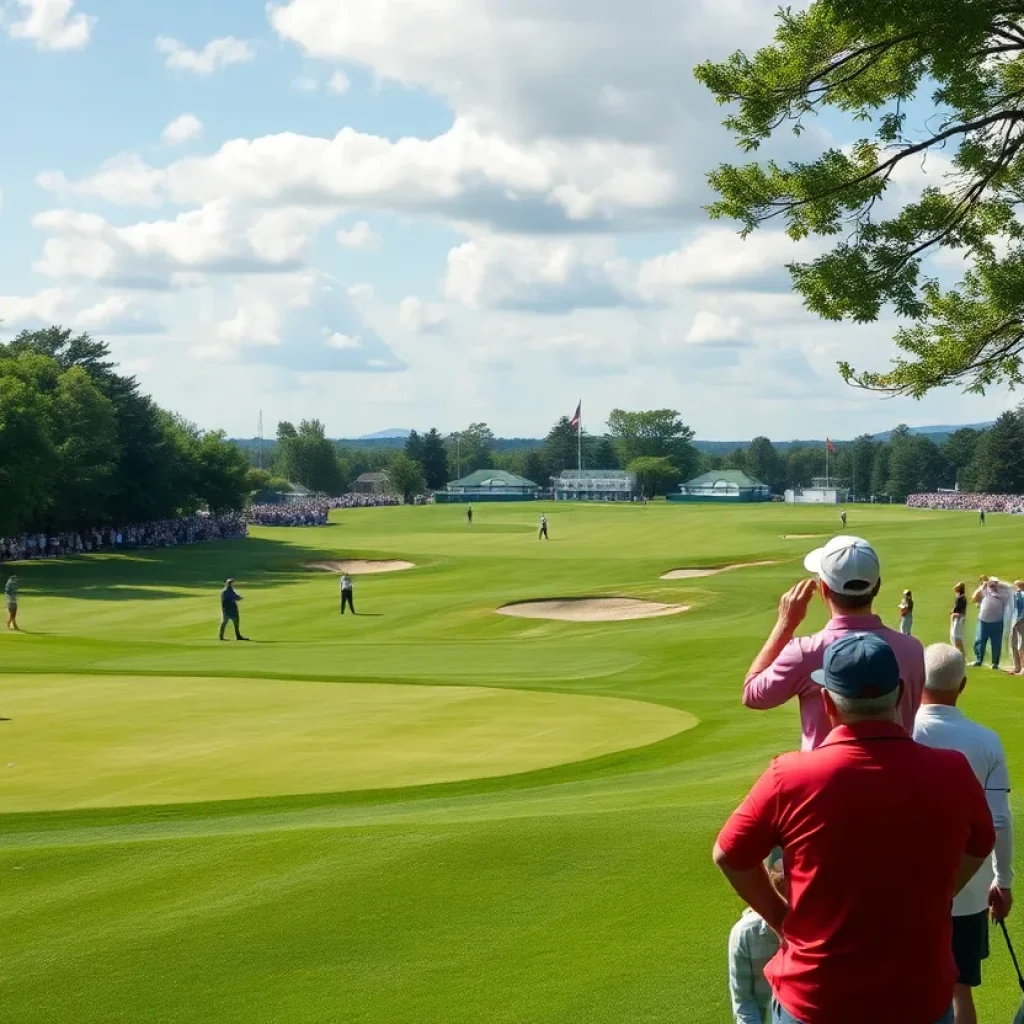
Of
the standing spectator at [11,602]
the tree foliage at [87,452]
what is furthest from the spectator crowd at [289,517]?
the standing spectator at [11,602]

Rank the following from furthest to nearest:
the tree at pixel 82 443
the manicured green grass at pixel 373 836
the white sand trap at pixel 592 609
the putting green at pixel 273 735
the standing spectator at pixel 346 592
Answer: the tree at pixel 82 443 < the standing spectator at pixel 346 592 < the white sand trap at pixel 592 609 < the putting green at pixel 273 735 < the manicured green grass at pixel 373 836

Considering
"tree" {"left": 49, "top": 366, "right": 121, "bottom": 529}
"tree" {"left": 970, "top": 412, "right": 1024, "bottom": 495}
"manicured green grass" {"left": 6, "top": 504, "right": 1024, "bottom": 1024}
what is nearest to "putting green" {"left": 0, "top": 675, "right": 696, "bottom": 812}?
"manicured green grass" {"left": 6, "top": 504, "right": 1024, "bottom": 1024}

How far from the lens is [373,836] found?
10.5 m

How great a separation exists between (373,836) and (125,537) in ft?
268

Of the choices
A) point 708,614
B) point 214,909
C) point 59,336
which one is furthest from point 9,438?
point 214,909

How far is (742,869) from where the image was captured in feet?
15.3

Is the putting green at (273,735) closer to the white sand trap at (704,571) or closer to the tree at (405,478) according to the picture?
the white sand trap at (704,571)

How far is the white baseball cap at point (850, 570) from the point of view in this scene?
5762mm

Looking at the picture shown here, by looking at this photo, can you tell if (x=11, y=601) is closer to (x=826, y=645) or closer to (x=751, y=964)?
(x=751, y=964)

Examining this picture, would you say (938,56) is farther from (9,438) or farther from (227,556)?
(227,556)

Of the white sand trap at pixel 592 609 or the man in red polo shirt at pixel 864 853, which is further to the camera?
the white sand trap at pixel 592 609

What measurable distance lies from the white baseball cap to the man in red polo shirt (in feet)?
3.67

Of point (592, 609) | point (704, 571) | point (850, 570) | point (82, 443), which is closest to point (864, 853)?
point (850, 570)

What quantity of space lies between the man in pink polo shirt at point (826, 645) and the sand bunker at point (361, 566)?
205ft
